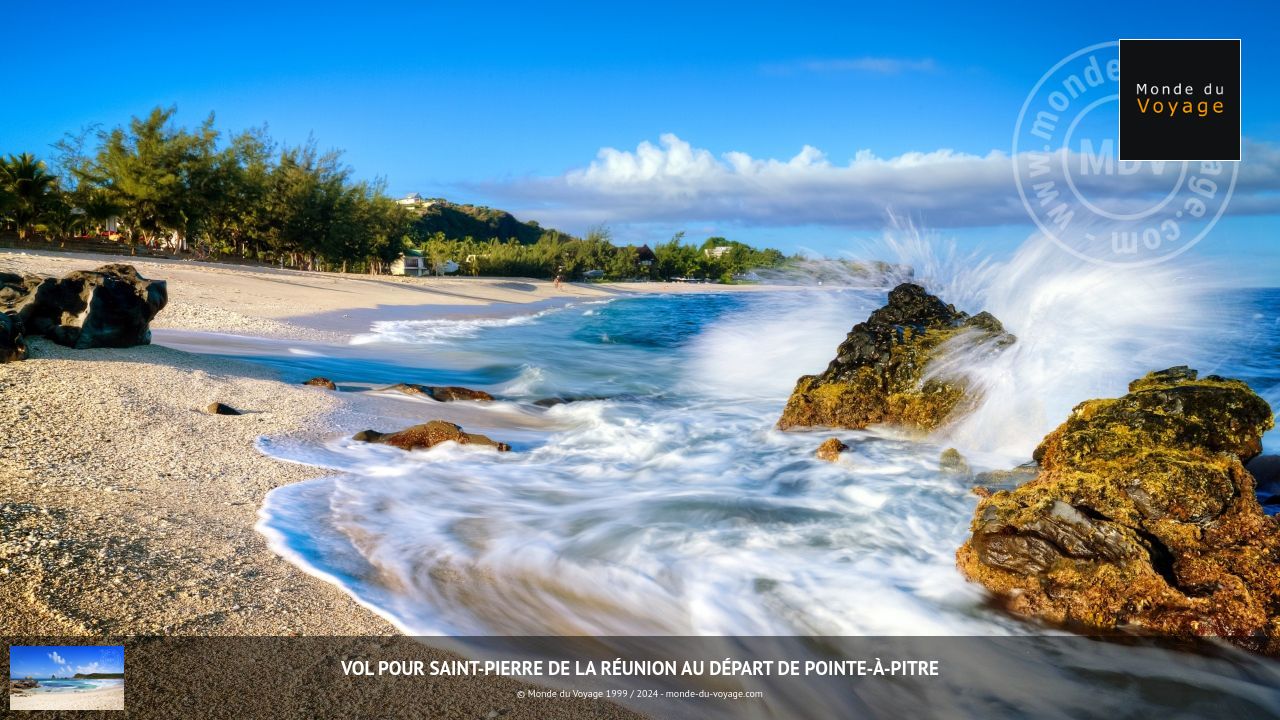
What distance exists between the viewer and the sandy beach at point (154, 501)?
9.19 ft

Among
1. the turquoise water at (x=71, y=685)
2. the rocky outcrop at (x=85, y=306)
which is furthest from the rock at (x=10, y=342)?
the turquoise water at (x=71, y=685)

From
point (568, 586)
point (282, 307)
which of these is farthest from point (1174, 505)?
point (282, 307)

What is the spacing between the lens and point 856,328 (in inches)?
306

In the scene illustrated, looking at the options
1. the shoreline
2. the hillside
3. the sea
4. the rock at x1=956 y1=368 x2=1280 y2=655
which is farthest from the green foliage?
the rock at x1=956 y1=368 x2=1280 y2=655

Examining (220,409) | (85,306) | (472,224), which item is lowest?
(220,409)

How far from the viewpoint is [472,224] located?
11900 cm

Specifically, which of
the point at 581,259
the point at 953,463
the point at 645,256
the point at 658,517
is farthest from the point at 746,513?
the point at 645,256

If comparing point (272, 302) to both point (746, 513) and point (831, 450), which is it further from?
point (746, 513)

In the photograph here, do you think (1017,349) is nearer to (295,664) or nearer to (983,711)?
(983,711)

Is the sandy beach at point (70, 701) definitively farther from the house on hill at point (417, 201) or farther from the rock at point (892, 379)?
the house on hill at point (417, 201)

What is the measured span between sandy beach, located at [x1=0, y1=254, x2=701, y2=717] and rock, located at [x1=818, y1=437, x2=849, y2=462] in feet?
13.4

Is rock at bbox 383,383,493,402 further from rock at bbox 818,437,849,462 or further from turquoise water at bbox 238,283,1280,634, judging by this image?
rock at bbox 818,437,849,462

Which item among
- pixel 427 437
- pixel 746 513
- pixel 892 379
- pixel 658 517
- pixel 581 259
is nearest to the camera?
pixel 658 517

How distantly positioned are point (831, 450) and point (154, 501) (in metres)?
4.92
